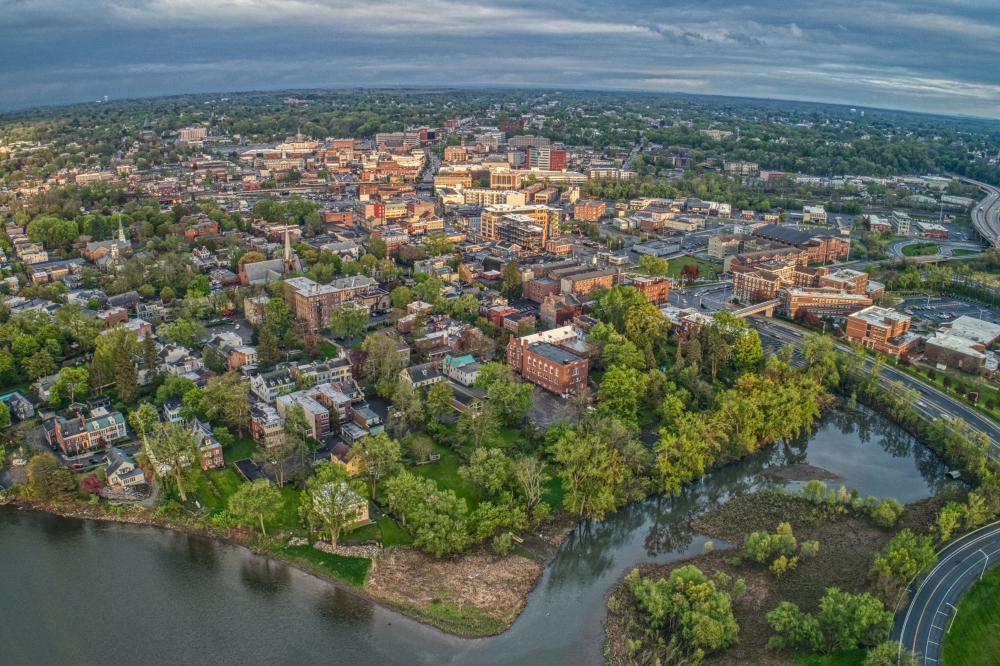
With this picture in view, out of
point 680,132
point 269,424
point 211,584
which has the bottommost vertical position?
point 211,584

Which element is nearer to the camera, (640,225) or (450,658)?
(450,658)

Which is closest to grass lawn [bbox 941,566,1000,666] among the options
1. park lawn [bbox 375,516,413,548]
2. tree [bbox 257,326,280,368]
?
A: park lawn [bbox 375,516,413,548]

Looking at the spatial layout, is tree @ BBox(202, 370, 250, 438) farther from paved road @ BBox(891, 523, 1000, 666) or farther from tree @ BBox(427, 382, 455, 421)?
paved road @ BBox(891, 523, 1000, 666)

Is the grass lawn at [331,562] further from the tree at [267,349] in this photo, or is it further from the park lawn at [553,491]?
the tree at [267,349]

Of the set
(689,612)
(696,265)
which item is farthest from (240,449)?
(696,265)

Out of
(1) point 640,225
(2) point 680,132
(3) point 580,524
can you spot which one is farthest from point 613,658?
(2) point 680,132

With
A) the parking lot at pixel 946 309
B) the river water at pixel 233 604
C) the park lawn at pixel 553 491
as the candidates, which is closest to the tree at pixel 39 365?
the river water at pixel 233 604

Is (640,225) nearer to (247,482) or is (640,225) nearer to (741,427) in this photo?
(741,427)

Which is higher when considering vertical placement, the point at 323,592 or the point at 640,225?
the point at 640,225
